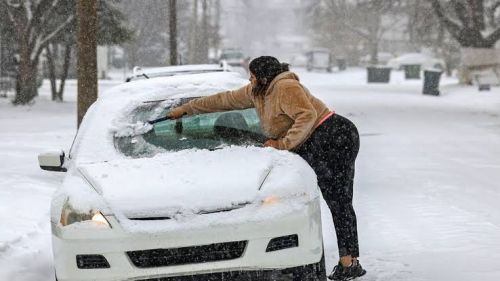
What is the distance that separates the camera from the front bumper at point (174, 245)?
3836mm

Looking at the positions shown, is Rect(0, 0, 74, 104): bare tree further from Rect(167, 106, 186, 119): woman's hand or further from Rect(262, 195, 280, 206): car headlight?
Rect(262, 195, 280, 206): car headlight

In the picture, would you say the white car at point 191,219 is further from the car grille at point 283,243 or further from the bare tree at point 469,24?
the bare tree at point 469,24

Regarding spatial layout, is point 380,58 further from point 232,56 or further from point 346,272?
point 346,272

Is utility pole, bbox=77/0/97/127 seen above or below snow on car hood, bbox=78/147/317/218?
above

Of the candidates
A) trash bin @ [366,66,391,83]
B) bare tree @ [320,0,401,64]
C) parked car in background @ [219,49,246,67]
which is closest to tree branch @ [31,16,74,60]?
trash bin @ [366,66,391,83]

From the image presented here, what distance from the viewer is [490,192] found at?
332 inches

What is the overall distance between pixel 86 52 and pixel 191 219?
722 cm

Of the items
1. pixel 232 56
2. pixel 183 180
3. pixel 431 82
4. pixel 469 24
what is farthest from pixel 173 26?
pixel 232 56

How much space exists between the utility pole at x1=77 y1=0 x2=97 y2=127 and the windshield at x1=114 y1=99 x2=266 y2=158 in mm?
5368

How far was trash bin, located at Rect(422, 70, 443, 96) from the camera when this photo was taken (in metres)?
28.6

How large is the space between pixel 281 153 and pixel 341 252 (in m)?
0.89

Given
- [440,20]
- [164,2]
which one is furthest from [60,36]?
[164,2]

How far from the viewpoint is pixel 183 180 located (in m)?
4.12

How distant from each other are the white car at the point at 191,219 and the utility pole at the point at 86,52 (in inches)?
247
